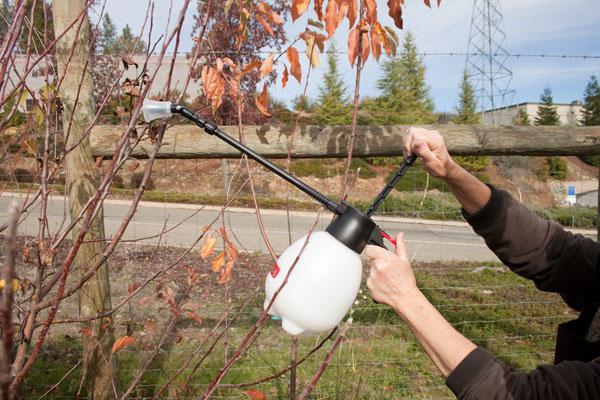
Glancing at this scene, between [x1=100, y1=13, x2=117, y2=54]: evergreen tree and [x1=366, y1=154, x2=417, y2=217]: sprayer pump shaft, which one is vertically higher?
[x1=100, y1=13, x2=117, y2=54]: evergreen tree

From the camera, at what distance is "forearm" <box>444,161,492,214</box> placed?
149 centimetres

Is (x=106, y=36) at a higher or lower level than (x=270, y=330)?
higher

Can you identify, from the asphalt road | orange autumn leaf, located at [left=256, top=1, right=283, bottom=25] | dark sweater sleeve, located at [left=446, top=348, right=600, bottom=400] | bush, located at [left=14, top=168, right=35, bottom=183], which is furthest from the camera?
the asphalt road

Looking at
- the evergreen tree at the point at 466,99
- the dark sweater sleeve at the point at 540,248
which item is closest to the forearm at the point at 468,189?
the dark sweater sleeve at the point at 540,248

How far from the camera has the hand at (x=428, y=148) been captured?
1.37 metres

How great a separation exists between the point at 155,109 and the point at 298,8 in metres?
0.55

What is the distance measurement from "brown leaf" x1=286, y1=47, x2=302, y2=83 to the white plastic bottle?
32.9 inches

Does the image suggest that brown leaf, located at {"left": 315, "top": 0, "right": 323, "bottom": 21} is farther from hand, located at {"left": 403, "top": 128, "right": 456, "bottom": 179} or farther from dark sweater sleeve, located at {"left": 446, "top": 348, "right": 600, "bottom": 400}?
dark sweater sleeve, located at {"left": 446, "top": 348, "right": 600, "bottom": 400}

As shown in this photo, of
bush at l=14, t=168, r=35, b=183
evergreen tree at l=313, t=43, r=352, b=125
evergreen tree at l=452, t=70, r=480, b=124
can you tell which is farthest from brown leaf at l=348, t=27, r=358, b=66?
evergreen tree at l=452, t=70, r=480, b=124

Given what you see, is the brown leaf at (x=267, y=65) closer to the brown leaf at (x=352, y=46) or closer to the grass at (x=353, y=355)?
the brown leaf at (x=352, y=46)

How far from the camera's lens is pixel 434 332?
1.00m

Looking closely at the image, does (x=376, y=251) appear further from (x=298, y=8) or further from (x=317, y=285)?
(x=298, y=8)

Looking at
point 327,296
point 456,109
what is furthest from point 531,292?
point 456,109

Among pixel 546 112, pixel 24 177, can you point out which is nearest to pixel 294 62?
pixel 24 177
